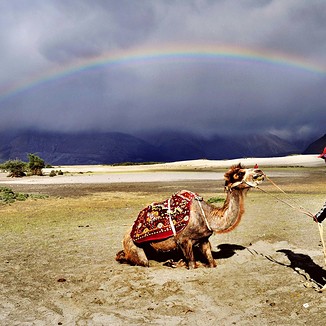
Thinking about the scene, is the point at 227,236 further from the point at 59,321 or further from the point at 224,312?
the point at 59,321

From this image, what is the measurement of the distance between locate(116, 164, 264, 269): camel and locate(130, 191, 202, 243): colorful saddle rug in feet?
0.30

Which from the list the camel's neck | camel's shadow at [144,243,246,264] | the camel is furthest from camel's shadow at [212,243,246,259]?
the camel's neck

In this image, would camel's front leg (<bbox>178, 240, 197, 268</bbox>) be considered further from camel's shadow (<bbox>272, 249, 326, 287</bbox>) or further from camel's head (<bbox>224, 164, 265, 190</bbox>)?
camel's shadow (<bbox>272, 249, 326, 287</bbox>)

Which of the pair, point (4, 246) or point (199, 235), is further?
point (4, 246)

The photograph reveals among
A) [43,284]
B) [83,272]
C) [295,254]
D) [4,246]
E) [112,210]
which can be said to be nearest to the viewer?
[43,284]

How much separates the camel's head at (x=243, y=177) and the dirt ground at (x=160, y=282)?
6.93 feet

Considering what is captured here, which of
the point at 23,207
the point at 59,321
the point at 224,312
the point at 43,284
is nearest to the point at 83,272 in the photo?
the point at 43,284

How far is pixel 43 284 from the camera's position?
326 inches

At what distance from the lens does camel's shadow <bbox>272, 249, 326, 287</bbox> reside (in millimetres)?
7944

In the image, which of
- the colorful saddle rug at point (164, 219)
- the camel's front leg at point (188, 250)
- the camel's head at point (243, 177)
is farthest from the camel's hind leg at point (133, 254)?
the camel's head at point (243, 177)

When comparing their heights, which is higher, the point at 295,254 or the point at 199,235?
the point at 199,235

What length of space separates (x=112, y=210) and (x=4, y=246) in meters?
8.08

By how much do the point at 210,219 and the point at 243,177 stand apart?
1320 millimetres

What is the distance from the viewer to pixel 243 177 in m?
8.38
